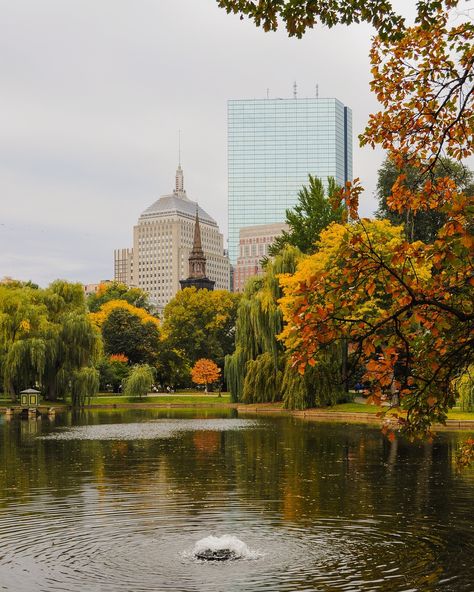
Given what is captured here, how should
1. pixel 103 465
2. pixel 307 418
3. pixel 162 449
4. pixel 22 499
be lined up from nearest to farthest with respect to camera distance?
pixel 22 499
pixel 103 465
pixel 162 449
pixel 307 418

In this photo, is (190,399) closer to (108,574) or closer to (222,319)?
(222,319)

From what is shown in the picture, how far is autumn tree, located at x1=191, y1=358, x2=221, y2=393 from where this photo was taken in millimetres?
89062

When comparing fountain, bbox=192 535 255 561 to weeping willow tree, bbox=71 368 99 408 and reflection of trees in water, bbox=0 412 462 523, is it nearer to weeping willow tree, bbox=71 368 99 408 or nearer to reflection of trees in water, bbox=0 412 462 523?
reflection of trees in water, bbox=0 412 462 523

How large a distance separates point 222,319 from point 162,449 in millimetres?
68006

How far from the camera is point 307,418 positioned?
163 ft

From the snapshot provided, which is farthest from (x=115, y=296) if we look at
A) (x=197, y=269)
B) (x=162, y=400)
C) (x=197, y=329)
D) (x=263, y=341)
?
(x=263, y=341)

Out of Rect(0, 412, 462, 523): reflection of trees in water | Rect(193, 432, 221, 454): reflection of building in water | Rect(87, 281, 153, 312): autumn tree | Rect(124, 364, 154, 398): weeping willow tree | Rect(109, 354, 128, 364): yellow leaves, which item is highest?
Rect(87, 281, 153, 312): autumn tree

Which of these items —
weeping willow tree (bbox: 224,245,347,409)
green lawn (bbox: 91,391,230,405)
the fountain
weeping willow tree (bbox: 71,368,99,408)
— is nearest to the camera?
the fountain

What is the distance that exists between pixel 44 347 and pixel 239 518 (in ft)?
147

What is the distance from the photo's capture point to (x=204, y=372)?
8888 cm

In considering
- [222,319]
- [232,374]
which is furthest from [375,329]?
[222,319]

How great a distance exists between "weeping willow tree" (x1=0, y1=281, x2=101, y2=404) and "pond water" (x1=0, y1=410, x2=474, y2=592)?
28.7 metres

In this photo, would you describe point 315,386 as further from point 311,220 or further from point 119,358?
point 119,358

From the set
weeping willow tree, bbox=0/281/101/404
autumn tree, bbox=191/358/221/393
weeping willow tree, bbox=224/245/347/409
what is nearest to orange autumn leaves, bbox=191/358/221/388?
autumn tree, bbox=191/358/221/393
